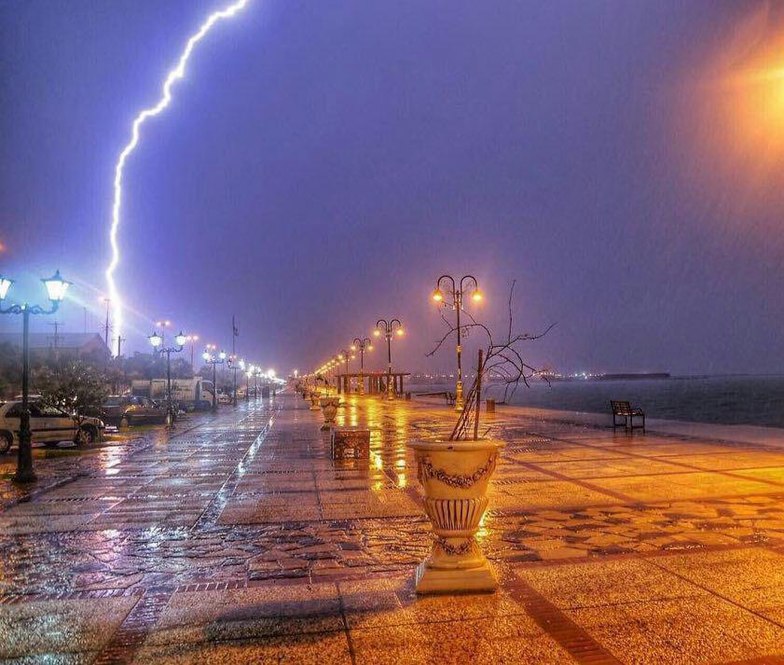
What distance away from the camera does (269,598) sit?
19.1 feet

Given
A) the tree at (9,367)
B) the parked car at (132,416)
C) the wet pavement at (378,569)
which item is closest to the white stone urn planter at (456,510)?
the wet pavement at (378,569)

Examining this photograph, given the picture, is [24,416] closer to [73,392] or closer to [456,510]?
[73,392]

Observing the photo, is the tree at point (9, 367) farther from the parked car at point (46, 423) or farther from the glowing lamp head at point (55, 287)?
the glowing lamp head at point (55, 287)

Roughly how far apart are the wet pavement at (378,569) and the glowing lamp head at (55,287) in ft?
13.1

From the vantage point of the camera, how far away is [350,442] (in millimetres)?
16266

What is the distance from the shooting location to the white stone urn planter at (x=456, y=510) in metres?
5.84

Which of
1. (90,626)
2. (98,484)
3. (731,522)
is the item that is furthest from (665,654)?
(98,484)

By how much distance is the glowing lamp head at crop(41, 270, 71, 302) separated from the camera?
49.6 feet

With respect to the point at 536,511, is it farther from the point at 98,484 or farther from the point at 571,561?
the point at 98,484

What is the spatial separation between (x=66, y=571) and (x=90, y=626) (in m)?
1.89

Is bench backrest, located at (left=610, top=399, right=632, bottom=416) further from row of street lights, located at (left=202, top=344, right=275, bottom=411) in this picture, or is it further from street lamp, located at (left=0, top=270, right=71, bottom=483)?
row of street lights, located at (left=202, top=344, right=275, bottom=411)

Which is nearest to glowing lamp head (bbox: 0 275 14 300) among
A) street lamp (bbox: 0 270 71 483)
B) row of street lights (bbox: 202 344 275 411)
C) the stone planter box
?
street lamp (bbox: 0 270 71 483)

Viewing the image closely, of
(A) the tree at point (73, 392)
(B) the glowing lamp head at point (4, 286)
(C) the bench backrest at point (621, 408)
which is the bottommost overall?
(C) the bench backrest at point (621, 408)

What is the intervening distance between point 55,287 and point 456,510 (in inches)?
484
